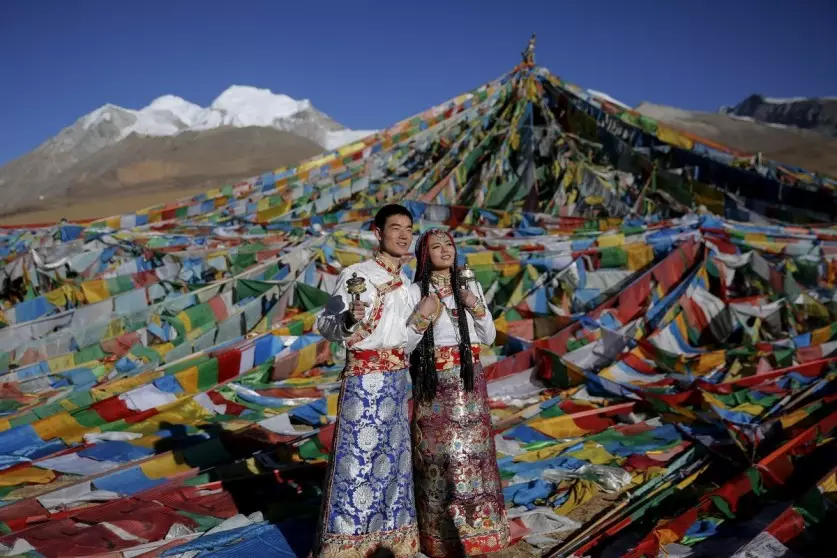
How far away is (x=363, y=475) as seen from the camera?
10.1 feet

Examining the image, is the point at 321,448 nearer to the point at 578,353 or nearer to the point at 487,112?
the point at 578,353

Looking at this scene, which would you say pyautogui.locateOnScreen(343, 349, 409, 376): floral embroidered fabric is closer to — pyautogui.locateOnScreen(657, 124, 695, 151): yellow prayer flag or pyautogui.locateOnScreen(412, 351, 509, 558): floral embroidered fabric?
pyautogui.locateOnScreen(412, 351, 509, 558): floral embroidered fabric

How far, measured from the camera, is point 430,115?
1193cm

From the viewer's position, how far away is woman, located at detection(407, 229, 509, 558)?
3.26 meters

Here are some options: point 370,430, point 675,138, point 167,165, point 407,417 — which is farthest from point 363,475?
point 167,165

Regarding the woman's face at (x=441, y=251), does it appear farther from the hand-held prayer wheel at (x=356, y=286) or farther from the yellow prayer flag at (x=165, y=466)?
the yellow prayer flag at (x=165, y=466)

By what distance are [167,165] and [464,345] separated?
156 feet

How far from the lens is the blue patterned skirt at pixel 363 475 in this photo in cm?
306

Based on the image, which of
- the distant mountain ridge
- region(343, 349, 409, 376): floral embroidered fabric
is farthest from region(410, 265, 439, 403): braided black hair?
the distant mountain ridge

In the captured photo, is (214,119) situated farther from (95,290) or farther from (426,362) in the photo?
(426,362)

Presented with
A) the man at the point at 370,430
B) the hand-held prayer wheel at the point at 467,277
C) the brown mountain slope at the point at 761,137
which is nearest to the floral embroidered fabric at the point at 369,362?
the man at the point at 370,430

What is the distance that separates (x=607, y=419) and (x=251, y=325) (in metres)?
3.33

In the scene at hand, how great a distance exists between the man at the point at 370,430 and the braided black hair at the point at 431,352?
17 cm

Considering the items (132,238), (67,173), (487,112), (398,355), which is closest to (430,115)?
(487,112)
